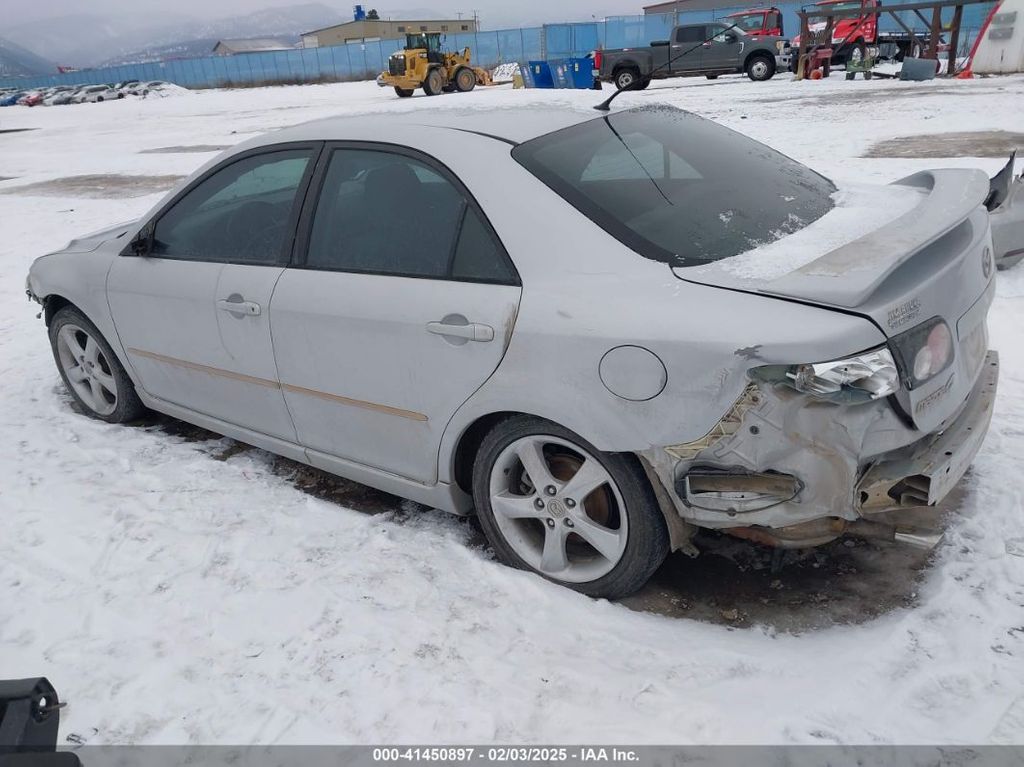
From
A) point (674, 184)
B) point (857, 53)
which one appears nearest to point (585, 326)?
point (674, 184)

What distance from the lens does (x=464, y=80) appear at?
28.8 metres

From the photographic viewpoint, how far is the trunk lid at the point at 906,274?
213 centimetres

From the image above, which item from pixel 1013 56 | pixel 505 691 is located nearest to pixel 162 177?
pixel 505 691

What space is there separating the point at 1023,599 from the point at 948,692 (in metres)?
0.54

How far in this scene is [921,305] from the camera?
7.22ft

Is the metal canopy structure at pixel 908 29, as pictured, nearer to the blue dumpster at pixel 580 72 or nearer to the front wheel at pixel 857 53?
the front wheel at pixel 857 53

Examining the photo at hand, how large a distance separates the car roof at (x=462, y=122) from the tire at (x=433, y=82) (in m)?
25.9

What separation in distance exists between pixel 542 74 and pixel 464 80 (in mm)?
4335

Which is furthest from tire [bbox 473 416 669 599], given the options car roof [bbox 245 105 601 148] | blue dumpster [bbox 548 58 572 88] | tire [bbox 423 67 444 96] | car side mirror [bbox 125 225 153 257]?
tire [bbox 423 67 444 96]

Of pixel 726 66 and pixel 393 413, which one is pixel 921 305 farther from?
pixel 726 66

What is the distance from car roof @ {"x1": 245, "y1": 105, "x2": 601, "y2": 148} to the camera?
9.57 feet

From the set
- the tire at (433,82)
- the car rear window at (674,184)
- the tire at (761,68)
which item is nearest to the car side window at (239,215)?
the car rear window at (674,184)

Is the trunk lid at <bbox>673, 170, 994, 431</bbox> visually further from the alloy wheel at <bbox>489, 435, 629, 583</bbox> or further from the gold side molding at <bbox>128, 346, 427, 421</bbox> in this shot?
the gold side molding at <bbox>128, 346, 427, 421</bbox>

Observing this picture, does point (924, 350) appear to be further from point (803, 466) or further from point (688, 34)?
point (688, 34)
